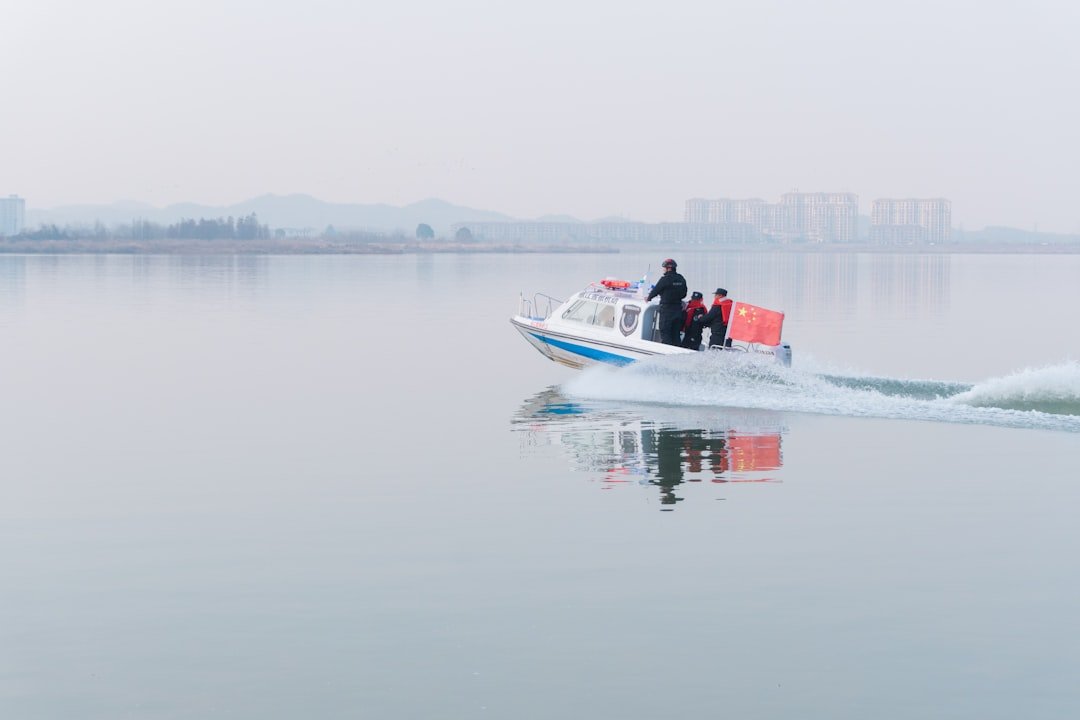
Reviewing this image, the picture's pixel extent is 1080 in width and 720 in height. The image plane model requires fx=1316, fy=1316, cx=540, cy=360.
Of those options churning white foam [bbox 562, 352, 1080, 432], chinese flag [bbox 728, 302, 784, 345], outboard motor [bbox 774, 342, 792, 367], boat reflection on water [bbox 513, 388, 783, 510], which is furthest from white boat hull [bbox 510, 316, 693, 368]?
boat reflection on water [bbox 513, 388, 783, 510]

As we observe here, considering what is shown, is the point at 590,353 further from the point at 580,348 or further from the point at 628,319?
the point at 628,319

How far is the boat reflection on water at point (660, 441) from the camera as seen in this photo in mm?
18969

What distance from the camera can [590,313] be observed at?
30.2m

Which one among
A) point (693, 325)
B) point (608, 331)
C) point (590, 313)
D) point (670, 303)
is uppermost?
point (670, 303)

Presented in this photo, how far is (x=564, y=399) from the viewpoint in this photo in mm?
28312

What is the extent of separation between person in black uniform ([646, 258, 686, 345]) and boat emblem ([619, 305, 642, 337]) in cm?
70

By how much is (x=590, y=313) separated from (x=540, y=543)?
1583 centimetres

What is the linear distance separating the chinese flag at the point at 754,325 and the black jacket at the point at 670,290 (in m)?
1.23

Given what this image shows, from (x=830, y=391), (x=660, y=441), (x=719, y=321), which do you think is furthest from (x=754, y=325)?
(x=660, y=441)

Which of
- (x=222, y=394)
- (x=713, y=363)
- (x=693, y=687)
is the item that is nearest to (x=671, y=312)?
(x=713, y=363)

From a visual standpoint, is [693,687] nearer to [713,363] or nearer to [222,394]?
[713,363]

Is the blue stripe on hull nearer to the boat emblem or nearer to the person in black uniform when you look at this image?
the boat emblem

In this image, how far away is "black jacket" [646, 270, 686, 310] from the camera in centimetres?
2793

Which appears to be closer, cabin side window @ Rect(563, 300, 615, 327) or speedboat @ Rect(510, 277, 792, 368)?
speedboat @ Rect(510, 277, 792, 368)
